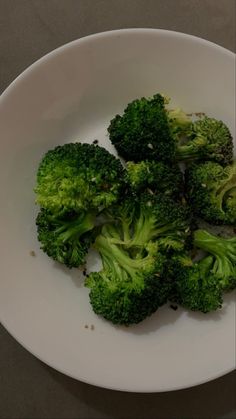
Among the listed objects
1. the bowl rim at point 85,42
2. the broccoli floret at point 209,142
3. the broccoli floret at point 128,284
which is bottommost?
the broccoli floret at point 128,284

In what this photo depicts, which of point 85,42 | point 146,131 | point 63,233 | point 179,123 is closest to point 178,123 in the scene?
point 179,123

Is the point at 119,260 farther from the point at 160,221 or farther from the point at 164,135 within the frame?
the point at 164,135

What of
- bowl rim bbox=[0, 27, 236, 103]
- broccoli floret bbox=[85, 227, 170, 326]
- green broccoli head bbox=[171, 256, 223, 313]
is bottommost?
green broccoli head bbox=[171, 256, 223, 313]

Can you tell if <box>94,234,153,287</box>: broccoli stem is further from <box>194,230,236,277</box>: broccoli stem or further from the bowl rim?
the bowl rim

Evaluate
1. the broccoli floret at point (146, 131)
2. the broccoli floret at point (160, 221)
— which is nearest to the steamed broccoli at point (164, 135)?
the broccoli floret at point (146, 131)

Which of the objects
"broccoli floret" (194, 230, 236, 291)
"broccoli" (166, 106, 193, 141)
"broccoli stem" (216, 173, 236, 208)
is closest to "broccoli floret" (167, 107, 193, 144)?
"broccoli" (166, 106, 193, 141)

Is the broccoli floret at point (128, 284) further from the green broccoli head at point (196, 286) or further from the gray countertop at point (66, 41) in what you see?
the gray countertop at point (66, 41)
